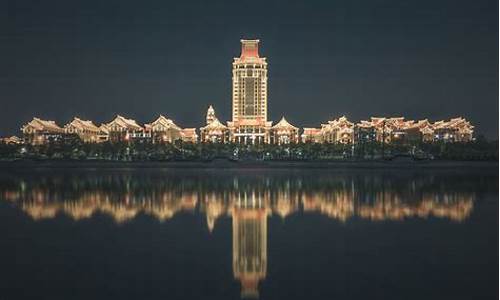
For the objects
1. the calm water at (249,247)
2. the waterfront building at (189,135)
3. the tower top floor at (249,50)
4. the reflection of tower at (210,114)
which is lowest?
the calm water at (249,247)

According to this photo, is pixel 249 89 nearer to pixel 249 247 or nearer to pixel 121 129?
pixel 121 129

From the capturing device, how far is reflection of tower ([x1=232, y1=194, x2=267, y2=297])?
1023cm

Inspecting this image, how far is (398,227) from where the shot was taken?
1581 cm

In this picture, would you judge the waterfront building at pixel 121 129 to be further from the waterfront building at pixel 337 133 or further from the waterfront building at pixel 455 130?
the waterfront building at pixel 455 130

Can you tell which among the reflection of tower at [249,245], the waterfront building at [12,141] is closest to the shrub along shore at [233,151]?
the waterfront building at [12,141]

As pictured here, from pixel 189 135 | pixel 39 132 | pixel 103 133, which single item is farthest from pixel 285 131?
pixel 39 132

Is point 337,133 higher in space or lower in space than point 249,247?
higher

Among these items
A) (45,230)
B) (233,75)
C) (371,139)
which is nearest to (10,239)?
(45,230)

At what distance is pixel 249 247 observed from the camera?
42.9 ft

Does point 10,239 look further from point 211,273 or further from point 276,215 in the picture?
point 276,215

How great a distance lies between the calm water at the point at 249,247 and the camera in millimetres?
9656

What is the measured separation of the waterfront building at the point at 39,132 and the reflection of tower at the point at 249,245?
91768mm

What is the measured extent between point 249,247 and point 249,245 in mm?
234

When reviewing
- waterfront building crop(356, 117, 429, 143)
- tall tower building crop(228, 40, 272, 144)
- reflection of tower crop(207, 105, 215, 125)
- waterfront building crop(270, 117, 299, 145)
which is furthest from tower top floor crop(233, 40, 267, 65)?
waterfront building crop(356, 117, 429, 143)
